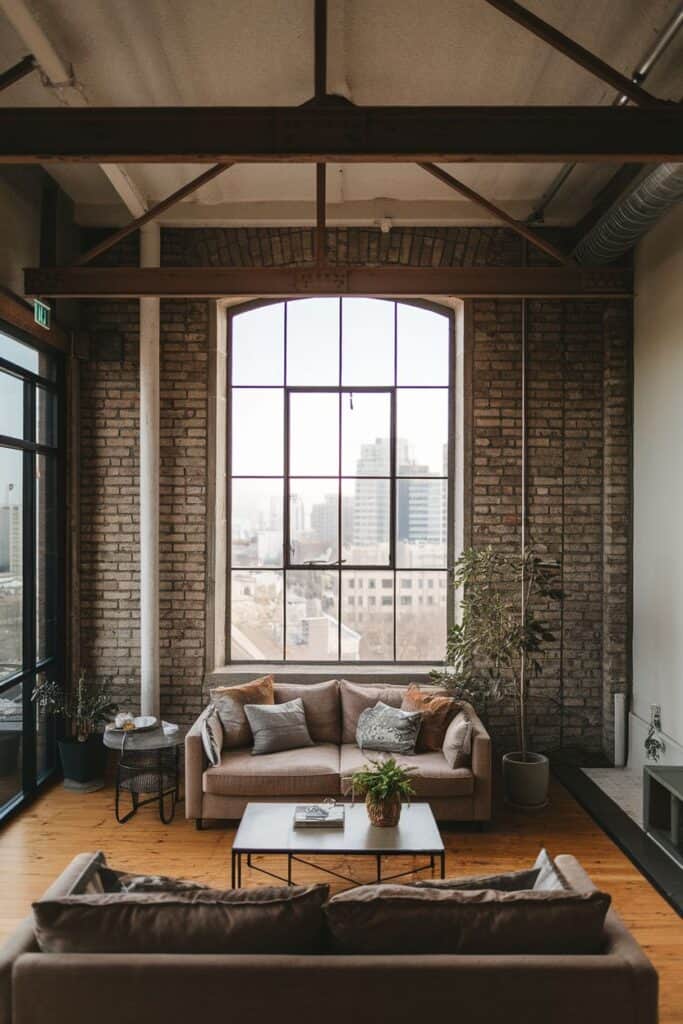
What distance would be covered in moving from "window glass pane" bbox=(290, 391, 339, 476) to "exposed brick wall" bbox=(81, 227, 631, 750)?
79 cm

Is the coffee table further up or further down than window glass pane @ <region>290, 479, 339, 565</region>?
further down

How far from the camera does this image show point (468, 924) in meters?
2.55

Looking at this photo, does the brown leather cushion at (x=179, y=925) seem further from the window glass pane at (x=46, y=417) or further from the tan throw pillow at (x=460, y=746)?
the window glass pane at (x=46, y=417)

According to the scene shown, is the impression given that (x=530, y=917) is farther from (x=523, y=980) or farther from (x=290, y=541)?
(x=290, y=541)

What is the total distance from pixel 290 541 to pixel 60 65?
3.87 meters

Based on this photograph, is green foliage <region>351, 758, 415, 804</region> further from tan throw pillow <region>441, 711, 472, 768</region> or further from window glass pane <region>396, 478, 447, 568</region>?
window glass pane <region>396, 478, 447, 568</region>

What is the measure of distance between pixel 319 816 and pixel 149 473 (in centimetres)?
318

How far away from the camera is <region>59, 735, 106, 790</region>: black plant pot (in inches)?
235

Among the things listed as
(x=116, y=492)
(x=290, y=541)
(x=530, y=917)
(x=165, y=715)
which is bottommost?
(x=165, y=715)

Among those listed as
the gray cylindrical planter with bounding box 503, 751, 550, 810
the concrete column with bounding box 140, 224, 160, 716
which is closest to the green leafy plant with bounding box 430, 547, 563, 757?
the gray cylindrical planter with bounding box 503, 751, 550, 810

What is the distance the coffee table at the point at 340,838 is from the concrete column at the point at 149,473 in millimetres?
2064

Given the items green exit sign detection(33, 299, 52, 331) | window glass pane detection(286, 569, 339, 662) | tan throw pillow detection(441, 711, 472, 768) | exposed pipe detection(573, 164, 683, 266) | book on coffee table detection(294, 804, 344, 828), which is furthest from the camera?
window glass pane detection(286, 569, 339, 662)

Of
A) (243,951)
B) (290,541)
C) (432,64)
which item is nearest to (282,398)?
(290,541)

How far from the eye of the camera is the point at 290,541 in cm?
684
